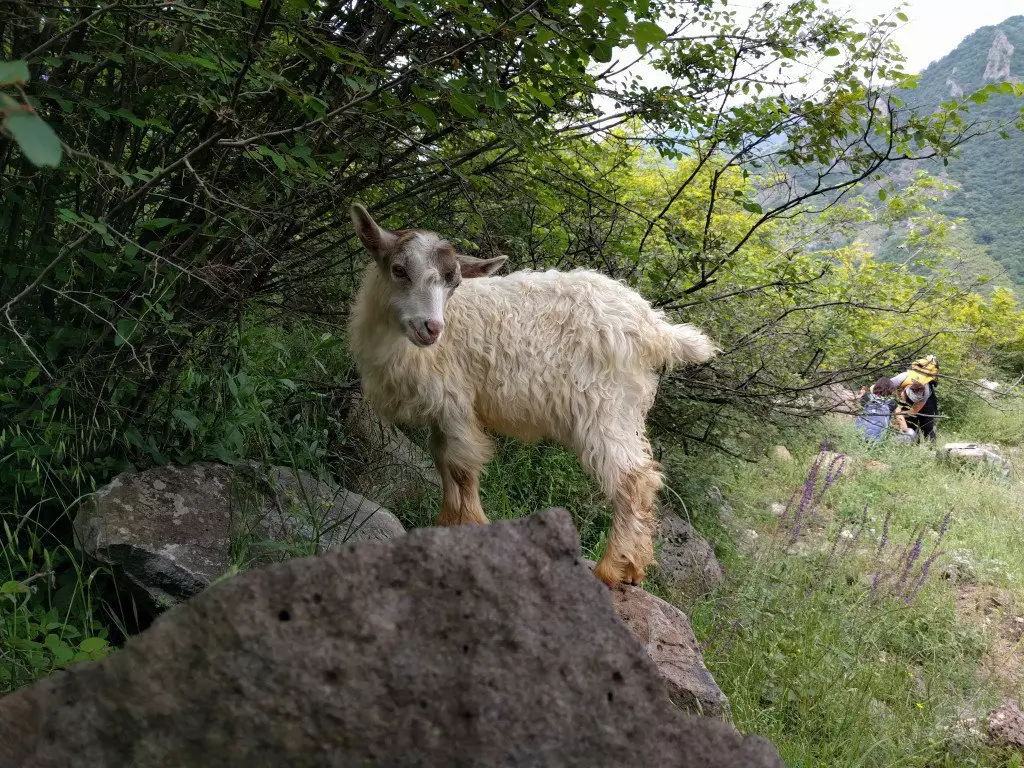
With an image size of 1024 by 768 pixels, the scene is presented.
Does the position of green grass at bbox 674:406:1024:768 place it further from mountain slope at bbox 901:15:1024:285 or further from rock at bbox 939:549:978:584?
mountain slope at bbox 901:15:1024:285

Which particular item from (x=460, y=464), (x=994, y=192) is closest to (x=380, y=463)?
(x=460, y=464)

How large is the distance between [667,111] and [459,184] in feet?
4.40

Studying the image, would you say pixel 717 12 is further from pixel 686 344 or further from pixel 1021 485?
pixel 1021 485

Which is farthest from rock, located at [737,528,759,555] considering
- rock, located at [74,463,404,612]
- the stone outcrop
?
the stone outcrop

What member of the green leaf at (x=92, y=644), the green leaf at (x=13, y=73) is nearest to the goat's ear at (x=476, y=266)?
the green leaf at (x=92, y=644)

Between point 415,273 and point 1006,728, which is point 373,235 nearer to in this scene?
point 415,273

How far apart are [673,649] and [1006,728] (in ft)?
6.46

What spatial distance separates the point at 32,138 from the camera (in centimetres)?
96

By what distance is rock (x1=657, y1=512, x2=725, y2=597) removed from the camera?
17.6ft

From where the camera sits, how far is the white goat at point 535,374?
3711 mm

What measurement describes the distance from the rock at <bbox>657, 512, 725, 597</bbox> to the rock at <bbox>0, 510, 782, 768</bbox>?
144 inches

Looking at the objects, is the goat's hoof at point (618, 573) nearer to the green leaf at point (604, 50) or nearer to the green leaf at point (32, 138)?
the green leaf at point (604, 50)

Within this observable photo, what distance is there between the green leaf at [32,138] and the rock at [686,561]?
15.4 feet

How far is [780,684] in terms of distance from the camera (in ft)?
13.0
